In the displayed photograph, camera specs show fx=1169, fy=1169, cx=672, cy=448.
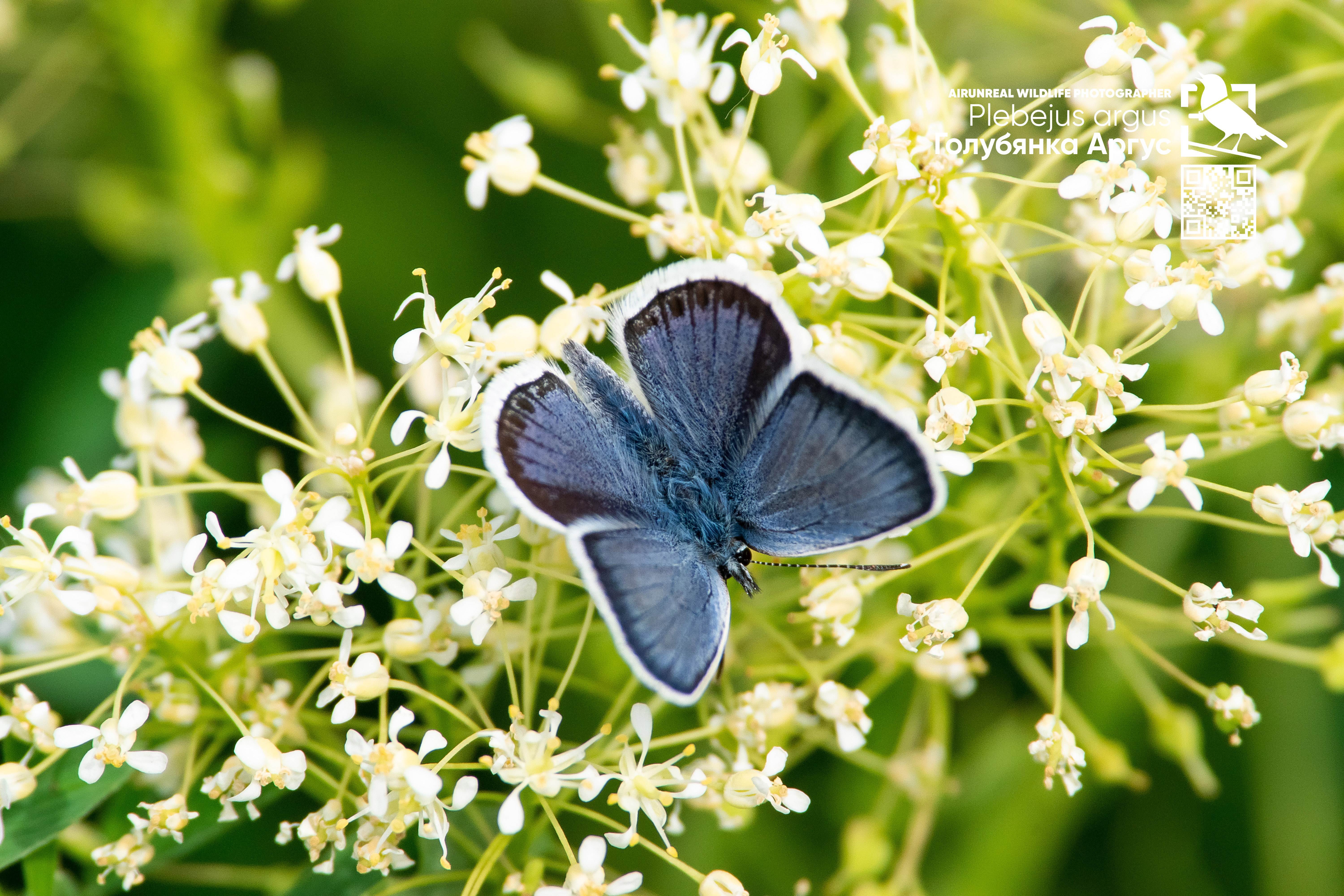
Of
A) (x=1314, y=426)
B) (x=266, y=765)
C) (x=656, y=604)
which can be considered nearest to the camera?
(x=656, y=604)

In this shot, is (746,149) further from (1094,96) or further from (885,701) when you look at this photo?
(885,701)

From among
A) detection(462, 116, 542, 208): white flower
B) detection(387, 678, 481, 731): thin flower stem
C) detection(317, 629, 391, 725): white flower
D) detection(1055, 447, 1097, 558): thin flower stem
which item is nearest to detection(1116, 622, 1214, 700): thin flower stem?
detection(1055, 447, 1097, 558): thin flower stem

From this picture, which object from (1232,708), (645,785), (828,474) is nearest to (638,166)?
(828,474)

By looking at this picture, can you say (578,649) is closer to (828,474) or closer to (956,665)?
(828,474)

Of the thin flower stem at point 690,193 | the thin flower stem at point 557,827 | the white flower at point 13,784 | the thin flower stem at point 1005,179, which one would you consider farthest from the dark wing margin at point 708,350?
the white flower at point 13,784

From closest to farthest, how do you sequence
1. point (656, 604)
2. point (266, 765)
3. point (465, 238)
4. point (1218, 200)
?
point (656, 604) < point (266, 765) < point (1218, 200) < point (465, 238)

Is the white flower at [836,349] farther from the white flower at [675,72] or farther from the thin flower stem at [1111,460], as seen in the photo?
the white flower at [675,72]
